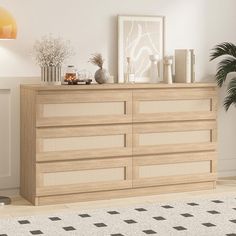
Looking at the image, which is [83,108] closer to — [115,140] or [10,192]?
[115,140]

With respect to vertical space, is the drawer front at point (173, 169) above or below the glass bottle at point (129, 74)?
below

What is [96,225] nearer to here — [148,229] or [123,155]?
[148,229]

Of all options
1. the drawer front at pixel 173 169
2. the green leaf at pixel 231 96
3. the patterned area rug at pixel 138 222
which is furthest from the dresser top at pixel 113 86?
the patterned area rug at pixel 138 222

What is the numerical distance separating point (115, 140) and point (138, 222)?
3.36ft

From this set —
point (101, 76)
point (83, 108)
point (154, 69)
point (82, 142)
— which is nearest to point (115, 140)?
point (82, 142)

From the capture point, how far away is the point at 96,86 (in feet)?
18.1

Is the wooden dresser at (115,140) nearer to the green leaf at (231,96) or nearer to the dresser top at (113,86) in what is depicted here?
the dresser top at (113,86)

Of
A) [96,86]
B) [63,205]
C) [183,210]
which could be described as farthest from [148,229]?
[96,86]


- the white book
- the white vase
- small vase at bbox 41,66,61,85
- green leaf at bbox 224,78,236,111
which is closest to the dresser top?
small vase at bbox 41,66,61,85

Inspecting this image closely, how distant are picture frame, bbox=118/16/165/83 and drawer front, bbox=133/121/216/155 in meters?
0.62

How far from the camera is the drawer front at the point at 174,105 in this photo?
5754 mm

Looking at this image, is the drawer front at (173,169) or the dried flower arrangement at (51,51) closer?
the dried flower arrangement at (51,51)

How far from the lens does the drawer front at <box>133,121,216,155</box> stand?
579 centimetres

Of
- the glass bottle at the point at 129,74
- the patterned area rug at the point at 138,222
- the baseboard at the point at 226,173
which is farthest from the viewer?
the baseboard at the point at 226,173
